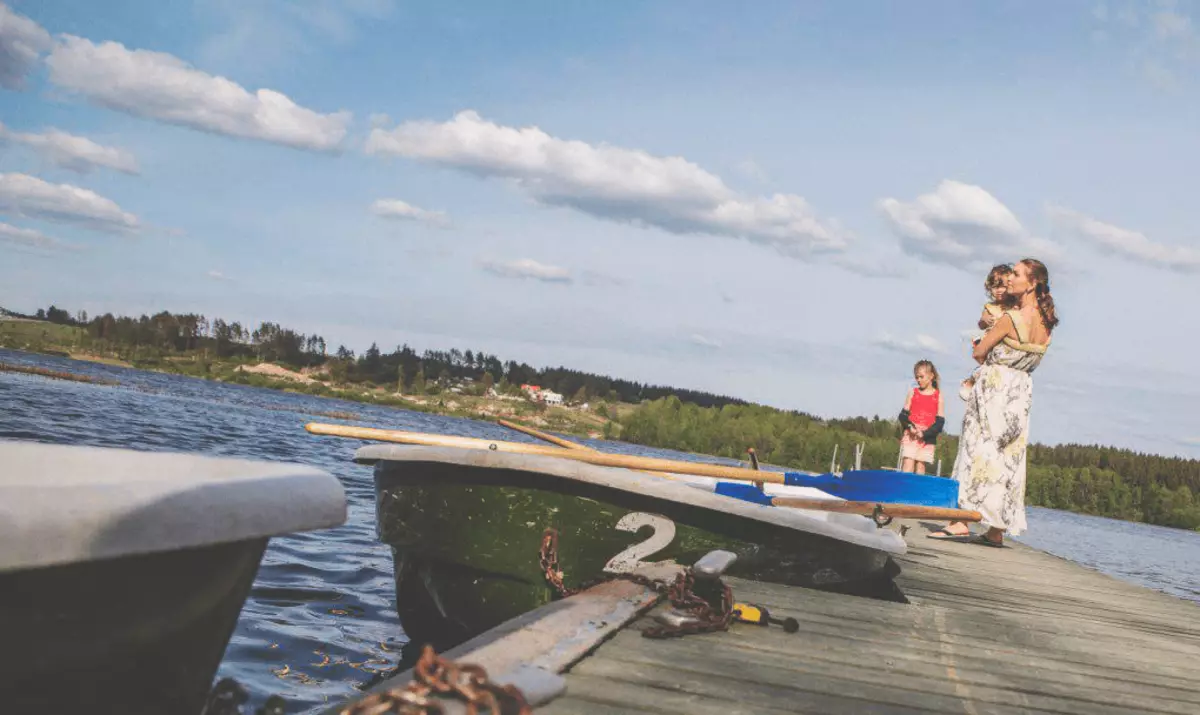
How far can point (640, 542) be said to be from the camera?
4445 millimetres

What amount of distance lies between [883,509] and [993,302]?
12.5 ft

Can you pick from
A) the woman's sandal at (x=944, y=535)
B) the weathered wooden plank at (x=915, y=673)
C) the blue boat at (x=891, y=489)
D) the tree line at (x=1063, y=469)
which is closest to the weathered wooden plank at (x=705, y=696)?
the weathered wooden plank at (x=915, y=673)

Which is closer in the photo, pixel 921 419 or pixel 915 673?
pixel 915 673

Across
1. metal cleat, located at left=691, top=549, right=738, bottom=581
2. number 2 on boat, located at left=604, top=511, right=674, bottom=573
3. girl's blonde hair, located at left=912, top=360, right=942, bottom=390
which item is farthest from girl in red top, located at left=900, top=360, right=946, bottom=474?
metal cleat, located at left=691, top=549, right=738, bottom=581

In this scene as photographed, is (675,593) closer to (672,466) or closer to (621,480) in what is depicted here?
(621,480)

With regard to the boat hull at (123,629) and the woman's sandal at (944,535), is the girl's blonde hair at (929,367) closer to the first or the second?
the woman's sandal at (944,535)

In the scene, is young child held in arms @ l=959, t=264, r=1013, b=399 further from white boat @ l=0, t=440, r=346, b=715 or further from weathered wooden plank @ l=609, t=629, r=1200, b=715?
white boat @ l=0, t=440, r=346, b=715

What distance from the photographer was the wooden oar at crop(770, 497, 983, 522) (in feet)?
20.0

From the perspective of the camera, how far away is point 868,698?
2.95 meters

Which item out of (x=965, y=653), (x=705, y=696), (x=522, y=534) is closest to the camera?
(x=705, y=696)

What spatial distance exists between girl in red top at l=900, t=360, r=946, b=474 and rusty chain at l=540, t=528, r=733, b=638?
25.3 ft

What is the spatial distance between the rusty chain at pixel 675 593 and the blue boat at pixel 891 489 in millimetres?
2361

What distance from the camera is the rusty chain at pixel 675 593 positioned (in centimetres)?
341

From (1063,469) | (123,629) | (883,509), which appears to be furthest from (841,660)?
(1063,469)
